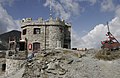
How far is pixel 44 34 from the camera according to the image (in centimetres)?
5434

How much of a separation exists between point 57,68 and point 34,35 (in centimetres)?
2457

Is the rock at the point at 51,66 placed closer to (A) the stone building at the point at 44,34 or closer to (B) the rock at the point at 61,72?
(B) the rock at the point at 61,72

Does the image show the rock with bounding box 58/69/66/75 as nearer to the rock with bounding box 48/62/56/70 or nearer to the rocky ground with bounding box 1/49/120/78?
the rocky ground with bounding box 1/49/120/78

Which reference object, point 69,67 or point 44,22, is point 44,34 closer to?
point 44,22

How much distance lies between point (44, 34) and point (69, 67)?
2428 centimetres

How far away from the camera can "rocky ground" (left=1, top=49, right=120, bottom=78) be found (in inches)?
1162

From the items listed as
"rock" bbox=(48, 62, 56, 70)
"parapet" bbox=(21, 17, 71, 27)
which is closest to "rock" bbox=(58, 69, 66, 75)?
"rock" bbox=(48, 62, 56, 70)

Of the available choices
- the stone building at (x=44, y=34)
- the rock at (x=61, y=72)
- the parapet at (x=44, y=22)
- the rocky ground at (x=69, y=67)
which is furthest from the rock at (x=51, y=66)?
the parapet at (x=44, y=22)

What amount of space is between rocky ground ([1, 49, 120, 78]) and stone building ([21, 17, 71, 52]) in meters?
18.5

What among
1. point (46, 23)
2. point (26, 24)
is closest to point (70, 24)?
point (46, 23)

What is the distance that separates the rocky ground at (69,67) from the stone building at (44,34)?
1845 centimetres

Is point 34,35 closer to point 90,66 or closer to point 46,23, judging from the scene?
point 46,23

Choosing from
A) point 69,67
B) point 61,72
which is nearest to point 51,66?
point 61,72

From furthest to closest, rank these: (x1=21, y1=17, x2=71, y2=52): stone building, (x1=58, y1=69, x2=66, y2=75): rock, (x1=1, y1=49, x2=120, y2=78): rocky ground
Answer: (x1=21, y1=17, x2=71, y2=52): stone building < (x1=58, y1=69, x2=66, y2=75): rock < (x1=1, y1=49, x2=120, y2=78): rocky ground
